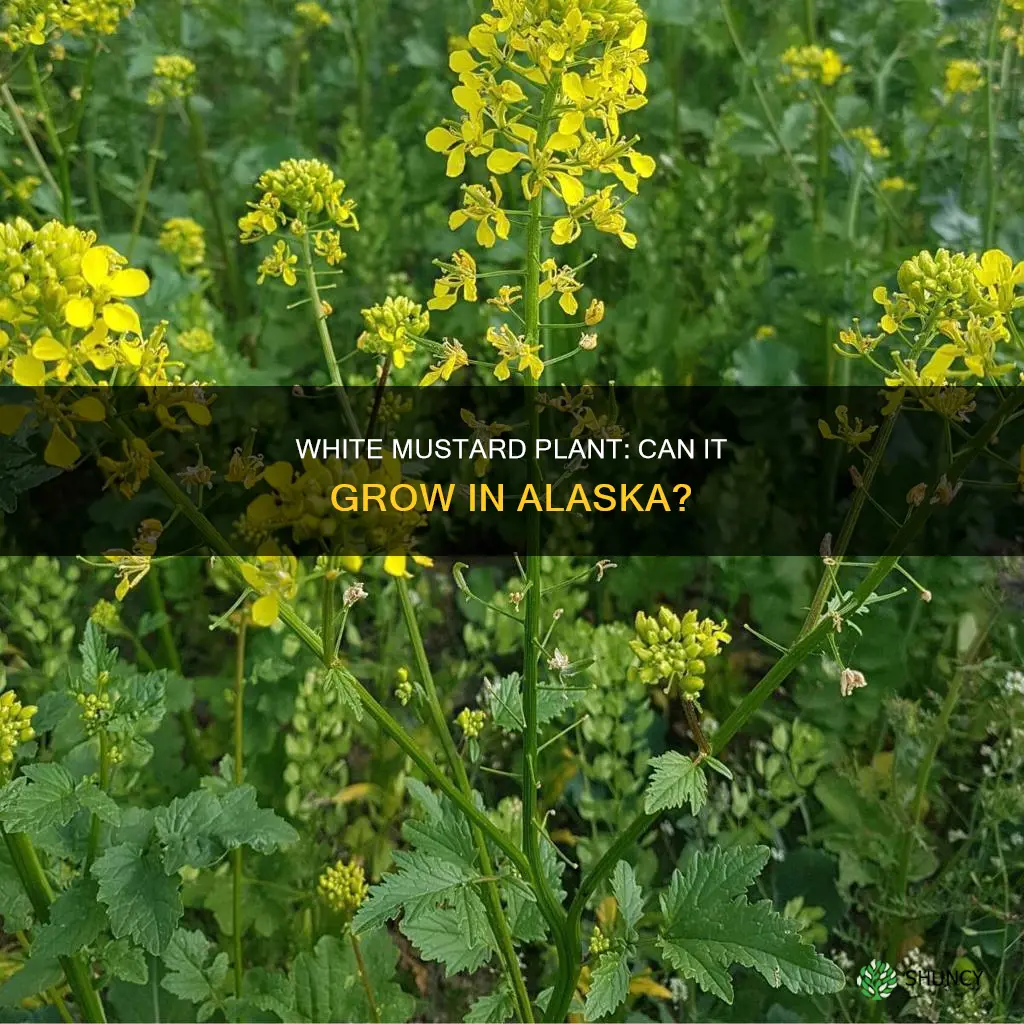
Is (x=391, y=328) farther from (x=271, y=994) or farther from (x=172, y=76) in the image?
(x=172, y=76)

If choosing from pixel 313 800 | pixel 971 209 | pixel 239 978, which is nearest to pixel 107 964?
pixel 239 978

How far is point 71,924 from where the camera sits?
65.7 inches

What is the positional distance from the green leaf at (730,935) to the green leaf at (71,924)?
0.96 meters

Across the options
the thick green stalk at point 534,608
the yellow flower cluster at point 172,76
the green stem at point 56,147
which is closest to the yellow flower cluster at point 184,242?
the yellow flower cluster at point 172,76

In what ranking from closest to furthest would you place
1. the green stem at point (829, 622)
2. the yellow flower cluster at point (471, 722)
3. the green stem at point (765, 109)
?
the green stem at point (829, 622) → the yellow flower cluster at point (471, 722) → the green stem at point (765, 109)

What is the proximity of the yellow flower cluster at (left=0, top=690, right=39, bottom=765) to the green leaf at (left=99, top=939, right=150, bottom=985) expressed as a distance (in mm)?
418

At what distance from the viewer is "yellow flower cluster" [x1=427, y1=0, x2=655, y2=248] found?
1415 millimetres

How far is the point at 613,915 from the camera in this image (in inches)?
101

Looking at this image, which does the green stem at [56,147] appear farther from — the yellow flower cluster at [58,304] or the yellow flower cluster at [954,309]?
the yellow flower cluster at [954,309]

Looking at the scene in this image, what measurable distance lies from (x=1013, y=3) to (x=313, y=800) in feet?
9.62

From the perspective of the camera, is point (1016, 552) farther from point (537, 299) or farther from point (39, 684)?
point (39, 684)

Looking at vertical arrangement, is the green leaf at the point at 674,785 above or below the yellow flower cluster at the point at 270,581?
below

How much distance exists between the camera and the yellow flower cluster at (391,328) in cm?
172

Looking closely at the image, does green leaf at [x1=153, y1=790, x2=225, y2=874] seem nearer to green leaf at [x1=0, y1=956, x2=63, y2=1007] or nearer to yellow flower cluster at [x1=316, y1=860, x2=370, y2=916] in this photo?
green leaf at [x1=0, y1=956, x2=63, y2=1007]
